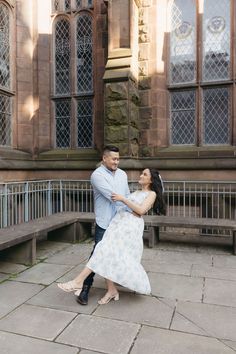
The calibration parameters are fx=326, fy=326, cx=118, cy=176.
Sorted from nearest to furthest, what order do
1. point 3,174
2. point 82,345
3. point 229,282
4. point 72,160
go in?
point 82,345 < point 229,282 < point 3,174 < point 72,160

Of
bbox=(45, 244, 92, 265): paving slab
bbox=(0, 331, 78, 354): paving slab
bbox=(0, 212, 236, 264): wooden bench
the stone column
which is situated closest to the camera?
bbox=(0, 331, 78, 354): paving slab

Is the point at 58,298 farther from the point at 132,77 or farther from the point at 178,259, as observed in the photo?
the point at 132,77

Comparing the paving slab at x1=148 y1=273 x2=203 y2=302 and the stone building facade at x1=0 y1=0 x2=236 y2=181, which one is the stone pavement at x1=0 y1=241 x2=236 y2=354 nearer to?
the paving slab at x1=148 y1=273 x2=203 y2=302

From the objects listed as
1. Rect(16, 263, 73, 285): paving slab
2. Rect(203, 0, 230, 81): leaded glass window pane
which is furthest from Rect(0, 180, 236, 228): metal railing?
Rect(203, 0, 230, 81): leaded glass window pane

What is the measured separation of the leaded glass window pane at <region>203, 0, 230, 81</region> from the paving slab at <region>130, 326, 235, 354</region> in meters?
6.06

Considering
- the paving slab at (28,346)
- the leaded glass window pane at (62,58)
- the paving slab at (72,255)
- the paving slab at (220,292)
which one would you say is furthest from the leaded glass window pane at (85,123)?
the paving slab at (28,346)

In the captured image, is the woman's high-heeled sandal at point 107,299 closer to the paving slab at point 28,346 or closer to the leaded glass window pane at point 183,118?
the paving slab at point 28,346

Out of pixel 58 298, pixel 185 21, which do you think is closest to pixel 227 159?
pixel 185 21

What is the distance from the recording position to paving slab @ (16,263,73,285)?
4219 mm

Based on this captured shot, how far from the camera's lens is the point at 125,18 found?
7145 mm

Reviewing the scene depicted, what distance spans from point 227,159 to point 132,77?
2710 millimetres

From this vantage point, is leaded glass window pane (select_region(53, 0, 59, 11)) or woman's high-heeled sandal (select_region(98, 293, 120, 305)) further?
leaded glass window pane (select_region(53, 0, 59, 11))

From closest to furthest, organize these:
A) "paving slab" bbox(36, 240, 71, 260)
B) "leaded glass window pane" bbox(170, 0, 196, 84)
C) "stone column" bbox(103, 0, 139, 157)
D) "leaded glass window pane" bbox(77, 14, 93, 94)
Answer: "paving slab" bbox(36, 240, 71, 260) < "stone column" bbox(103, 0, 139, 157) < "leaded glass window pane" bbox(170, 0, 196, 84) < "leaded glass window pane" bbox(77, 14, 93, 94)

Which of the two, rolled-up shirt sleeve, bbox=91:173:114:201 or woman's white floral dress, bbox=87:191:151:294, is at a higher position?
rolled-up shirt sleeve, bbox=91:173:114:201
